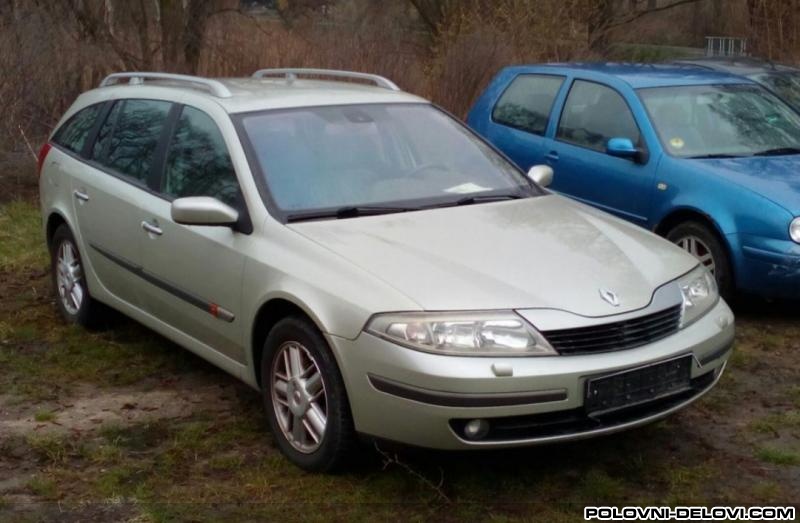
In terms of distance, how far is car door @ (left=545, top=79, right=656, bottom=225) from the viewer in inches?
293

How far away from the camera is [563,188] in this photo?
317 inches

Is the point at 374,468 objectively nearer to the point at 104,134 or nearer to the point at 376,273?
the point at 376,273

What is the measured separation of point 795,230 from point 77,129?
4.34 m

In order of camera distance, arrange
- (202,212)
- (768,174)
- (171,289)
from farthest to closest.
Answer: (768,174), (171,289), (202,212)

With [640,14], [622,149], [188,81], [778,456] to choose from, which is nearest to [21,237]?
[188,81]

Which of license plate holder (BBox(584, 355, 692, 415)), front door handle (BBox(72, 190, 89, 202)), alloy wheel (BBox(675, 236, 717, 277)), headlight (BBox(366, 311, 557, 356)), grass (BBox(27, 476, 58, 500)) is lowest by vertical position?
grass (BBox(27, 476, 58, 500))

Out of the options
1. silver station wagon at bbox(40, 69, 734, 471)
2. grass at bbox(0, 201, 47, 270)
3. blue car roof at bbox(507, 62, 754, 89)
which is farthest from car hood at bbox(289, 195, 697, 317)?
grass at bbox(0, 201, 47, 270)

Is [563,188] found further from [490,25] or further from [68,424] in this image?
[490,25]

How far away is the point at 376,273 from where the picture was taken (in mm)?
4273

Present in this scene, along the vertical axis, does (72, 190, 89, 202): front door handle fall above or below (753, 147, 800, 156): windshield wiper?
below

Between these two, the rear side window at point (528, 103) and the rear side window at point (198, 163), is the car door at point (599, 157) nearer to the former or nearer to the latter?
the rear side window at point (528, 103)

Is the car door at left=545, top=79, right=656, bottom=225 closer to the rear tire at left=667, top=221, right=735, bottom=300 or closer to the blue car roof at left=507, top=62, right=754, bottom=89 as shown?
the blue car roof at left=507, top=62, right=754, bottom=89

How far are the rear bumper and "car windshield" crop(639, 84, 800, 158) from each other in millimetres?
958

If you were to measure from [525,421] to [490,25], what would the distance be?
→ 13195mm
